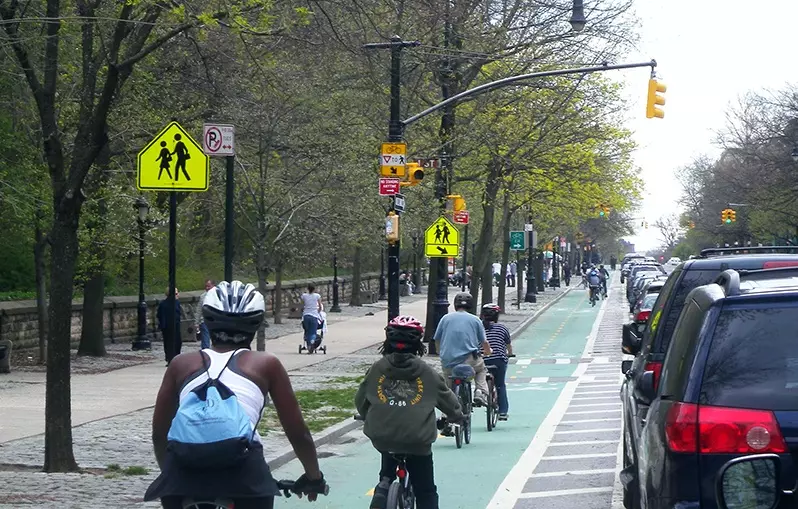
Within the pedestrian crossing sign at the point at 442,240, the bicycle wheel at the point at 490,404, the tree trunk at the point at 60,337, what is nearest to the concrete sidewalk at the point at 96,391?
the tree trunk at the point at 60,337

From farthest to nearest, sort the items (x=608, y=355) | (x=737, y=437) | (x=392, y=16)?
(x=608, y=355) → (x=392, y=16) → (x=737, y=437)

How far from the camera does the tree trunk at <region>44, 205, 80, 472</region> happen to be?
38.1ft

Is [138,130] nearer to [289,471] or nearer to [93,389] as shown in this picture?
[93,389]

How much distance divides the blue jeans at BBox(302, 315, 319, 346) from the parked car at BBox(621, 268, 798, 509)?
25.5m

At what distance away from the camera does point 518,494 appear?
11.2 metres

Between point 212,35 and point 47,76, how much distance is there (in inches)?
207

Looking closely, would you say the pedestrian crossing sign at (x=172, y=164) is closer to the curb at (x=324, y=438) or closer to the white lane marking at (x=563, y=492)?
the curb at (x=324, y=438)

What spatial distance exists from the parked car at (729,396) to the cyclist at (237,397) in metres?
1.51

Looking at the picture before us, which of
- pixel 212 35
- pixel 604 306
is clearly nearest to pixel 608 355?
pixel 212 35

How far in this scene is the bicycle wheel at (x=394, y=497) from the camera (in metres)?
7.94

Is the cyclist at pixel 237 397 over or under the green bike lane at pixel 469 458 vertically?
over

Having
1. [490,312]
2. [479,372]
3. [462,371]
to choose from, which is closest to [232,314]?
[462,371]

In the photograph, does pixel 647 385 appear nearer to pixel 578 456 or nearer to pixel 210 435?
pixel 210 435

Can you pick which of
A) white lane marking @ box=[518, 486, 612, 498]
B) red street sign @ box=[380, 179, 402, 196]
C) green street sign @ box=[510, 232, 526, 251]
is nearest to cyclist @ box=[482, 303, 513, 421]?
white lane marking @ box=[518, 486, 612, 498]
